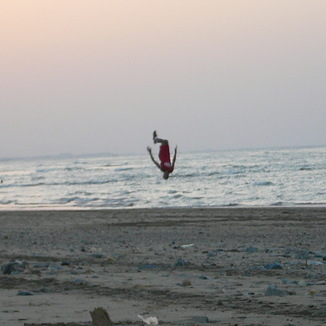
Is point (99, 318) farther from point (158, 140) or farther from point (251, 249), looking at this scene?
point (158, 140)

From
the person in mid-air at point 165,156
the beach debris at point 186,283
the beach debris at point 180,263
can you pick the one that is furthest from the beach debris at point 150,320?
the person in mid-air at point 165,156

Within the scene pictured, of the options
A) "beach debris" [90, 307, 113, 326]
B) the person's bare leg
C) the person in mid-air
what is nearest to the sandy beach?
"beach debris" [90, 307, 113, 326]

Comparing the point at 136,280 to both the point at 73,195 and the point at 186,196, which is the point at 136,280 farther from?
the point at 73,195

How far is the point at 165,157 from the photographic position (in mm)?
14469

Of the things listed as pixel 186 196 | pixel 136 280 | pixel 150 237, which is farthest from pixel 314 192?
pixel 136 280

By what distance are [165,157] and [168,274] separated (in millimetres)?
4998

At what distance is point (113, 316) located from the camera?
21.9 feet

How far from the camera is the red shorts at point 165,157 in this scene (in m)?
14.3

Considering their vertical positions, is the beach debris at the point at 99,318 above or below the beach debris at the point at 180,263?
above

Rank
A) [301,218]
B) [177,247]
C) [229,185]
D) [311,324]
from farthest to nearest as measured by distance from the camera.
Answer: [229,185]
[301,218]
[177,247]
[311,324]

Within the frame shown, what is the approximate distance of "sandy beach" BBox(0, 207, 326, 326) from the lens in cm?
676

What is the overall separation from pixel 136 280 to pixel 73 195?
107ft

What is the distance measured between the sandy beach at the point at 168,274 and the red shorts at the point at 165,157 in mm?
1669

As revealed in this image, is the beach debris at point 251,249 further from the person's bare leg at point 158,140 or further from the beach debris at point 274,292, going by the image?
the beach debris at point 274,292
